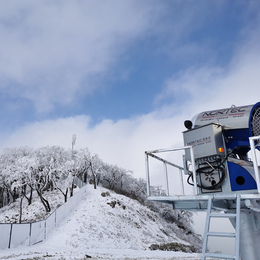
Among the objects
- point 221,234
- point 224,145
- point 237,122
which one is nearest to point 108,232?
point 224,145

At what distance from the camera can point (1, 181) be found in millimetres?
41094

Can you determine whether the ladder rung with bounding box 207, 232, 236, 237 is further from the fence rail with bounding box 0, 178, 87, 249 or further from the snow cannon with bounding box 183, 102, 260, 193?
the fence rail with bounding box 0, 178, 87, 249

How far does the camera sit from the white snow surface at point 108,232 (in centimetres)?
1725

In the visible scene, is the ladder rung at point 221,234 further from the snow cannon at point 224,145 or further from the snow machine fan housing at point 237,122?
the snow machine fan housing at point 237,122

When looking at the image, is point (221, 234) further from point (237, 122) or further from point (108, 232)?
point (108, 232)

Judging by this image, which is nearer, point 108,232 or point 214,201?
point 214,201

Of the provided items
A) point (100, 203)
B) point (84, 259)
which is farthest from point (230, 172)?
point (100, 203)

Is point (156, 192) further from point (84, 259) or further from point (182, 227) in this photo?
point (84, 259)

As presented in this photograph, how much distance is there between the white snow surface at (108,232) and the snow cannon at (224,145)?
10413 millimetres

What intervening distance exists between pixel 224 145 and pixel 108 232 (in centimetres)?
2011

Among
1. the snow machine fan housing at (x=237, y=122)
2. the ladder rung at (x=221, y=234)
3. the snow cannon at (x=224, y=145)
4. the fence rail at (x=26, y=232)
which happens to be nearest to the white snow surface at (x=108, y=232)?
the fence rail at (x=26, y=232)

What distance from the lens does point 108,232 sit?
24344 millimetres

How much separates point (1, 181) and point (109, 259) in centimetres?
3443

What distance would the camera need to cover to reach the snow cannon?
709 cm
